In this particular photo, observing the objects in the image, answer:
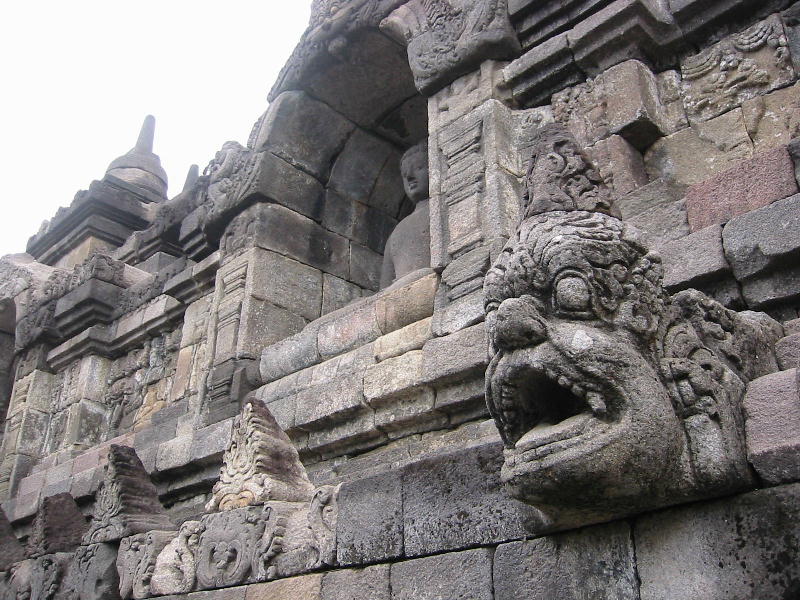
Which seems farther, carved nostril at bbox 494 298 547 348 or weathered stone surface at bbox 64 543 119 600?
weathered stone surface at bbox 64 543 119 600

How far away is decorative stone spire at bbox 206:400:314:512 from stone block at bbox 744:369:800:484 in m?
2.32

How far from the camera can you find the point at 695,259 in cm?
376

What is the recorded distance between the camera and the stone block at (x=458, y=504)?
2.88 m

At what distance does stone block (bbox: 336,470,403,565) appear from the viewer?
3.21 meters

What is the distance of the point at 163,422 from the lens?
7.33 meters

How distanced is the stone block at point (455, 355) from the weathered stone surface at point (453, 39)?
2.14 m

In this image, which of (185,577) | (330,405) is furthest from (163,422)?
(185,577)

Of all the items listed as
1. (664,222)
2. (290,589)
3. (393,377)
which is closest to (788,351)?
(664,222)

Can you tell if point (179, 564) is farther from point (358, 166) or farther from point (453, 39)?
point (358, 166)

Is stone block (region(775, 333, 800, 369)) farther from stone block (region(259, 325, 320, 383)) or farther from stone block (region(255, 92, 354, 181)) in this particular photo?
stone block (region(255, 92, 354, 181))

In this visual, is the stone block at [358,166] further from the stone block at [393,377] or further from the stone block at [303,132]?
the stone block at [393,377]

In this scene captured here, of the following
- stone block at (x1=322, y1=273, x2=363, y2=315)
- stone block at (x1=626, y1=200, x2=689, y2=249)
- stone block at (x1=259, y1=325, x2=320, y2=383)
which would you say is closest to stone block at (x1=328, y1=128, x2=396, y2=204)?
stone block at (x1=322, y1=273, x2=363, y2=315)

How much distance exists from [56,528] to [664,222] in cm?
422

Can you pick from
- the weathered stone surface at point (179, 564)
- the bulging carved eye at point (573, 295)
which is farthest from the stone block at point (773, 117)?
the weathered stone surface at point (179, 564)
